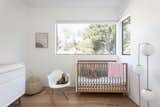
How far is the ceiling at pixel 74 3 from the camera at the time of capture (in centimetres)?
488

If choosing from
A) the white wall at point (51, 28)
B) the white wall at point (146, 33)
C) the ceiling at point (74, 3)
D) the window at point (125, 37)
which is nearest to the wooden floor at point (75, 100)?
the white wall at point (146, 33)

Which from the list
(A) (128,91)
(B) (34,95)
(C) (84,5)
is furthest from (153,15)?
(B) (34,95)

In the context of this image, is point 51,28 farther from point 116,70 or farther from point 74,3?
point 116,70

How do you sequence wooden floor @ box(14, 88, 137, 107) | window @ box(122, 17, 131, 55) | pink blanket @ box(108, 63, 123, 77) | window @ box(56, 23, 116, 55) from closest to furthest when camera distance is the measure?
wooden floor @ box(14, 88, 137, 107) < pink blanket @ box(108, 63, 123, 77) < window @ box(122, 17, 131, 55) < window @ box(56, 23, 116, 55)

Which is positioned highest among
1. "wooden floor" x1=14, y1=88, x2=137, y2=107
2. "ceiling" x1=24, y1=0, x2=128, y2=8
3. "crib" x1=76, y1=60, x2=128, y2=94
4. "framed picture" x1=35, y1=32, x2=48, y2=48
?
"ceiling" x1=24, y1=0, x2=128, y2=8

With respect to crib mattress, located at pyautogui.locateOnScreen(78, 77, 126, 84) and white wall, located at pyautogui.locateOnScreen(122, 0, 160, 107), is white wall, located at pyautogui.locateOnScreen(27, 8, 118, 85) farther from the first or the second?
white wall, located at pyautogui.locateOnScreen(122, 0, 160, 107)

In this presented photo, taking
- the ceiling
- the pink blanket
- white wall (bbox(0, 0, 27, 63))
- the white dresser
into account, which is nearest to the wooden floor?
the white dresser

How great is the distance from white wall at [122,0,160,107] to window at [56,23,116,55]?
4.50 feet

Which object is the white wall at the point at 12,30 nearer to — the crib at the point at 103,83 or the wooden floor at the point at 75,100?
the wooden floor at the point at 75,100

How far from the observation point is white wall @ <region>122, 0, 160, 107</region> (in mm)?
2652

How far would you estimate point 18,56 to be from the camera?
4395 mm

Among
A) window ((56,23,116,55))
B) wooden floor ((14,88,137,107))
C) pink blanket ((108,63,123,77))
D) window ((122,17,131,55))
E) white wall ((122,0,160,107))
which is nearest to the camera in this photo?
white wall ((122,0,160,107))

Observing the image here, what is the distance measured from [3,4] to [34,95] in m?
2.39

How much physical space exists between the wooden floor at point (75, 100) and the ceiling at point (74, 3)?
2.71 meters
